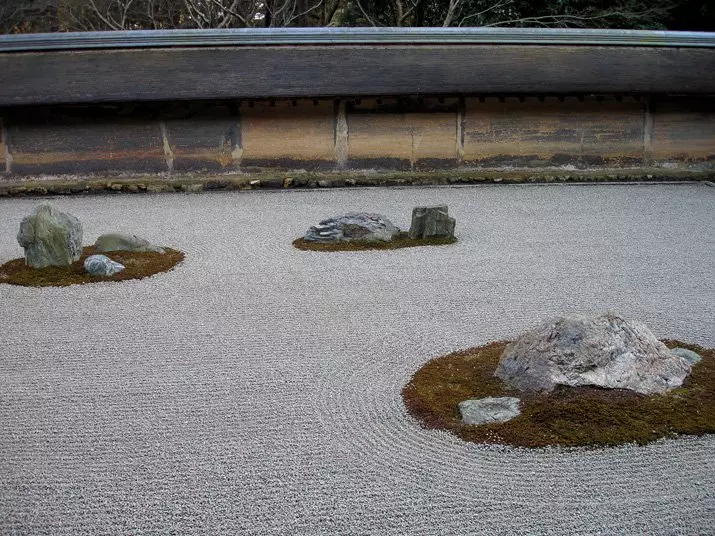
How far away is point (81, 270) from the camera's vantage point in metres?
7.02

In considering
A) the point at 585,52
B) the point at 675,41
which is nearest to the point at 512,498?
the point at 585,52

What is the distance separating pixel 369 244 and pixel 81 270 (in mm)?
2801

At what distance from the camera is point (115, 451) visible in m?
3.66

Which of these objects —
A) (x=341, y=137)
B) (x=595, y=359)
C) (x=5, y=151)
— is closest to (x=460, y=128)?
(x=341, y=137)

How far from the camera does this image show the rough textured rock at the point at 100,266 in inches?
271

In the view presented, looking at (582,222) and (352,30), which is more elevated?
(352,30)

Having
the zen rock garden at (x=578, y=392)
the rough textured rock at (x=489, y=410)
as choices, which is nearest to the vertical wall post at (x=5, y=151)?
the zen rock garden at (x=578, y=392)

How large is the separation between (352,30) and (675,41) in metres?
5.41

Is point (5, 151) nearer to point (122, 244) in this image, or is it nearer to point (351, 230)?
point (122, 244)

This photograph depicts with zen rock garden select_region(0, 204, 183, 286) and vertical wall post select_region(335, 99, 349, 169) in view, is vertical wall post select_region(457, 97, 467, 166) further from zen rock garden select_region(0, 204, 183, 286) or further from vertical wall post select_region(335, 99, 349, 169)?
zen rock garden select_region(0, 204, 183, 286)

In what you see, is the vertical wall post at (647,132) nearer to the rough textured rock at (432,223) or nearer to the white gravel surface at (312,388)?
the white gravel surface at (312,388)

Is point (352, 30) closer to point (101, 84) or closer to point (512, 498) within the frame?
point (101, 84)

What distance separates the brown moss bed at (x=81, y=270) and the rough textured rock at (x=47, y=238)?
0.07m

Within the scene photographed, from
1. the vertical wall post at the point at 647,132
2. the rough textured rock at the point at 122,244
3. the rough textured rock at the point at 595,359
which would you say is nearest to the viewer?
the rough textured rock at the point at 595,359
